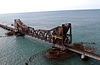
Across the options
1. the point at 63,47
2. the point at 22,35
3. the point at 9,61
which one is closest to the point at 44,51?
the point at 63,47

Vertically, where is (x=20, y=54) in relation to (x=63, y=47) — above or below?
below

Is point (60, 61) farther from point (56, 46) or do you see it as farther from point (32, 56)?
point (32, 56)

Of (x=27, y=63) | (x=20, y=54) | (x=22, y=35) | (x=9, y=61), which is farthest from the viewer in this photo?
(x=22, y=35)

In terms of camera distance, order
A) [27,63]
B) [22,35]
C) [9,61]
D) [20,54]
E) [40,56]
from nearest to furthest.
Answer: [27,63] < [9,61] < [40,56] < [20,54] < [22,35]

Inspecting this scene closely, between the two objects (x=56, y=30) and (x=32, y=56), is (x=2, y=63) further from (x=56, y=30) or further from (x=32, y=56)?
(x=56, y=30)

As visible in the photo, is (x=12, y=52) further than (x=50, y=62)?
Yes

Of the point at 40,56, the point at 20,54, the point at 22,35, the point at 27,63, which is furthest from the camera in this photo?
the point at 22,35

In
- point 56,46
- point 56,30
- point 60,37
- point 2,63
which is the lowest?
point 2,63

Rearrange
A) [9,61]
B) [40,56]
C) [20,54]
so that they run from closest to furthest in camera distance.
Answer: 1. [9,61]
2. [40,56]
3. [20,54]

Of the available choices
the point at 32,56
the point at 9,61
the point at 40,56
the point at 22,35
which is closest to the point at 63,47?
the point at 40,56
